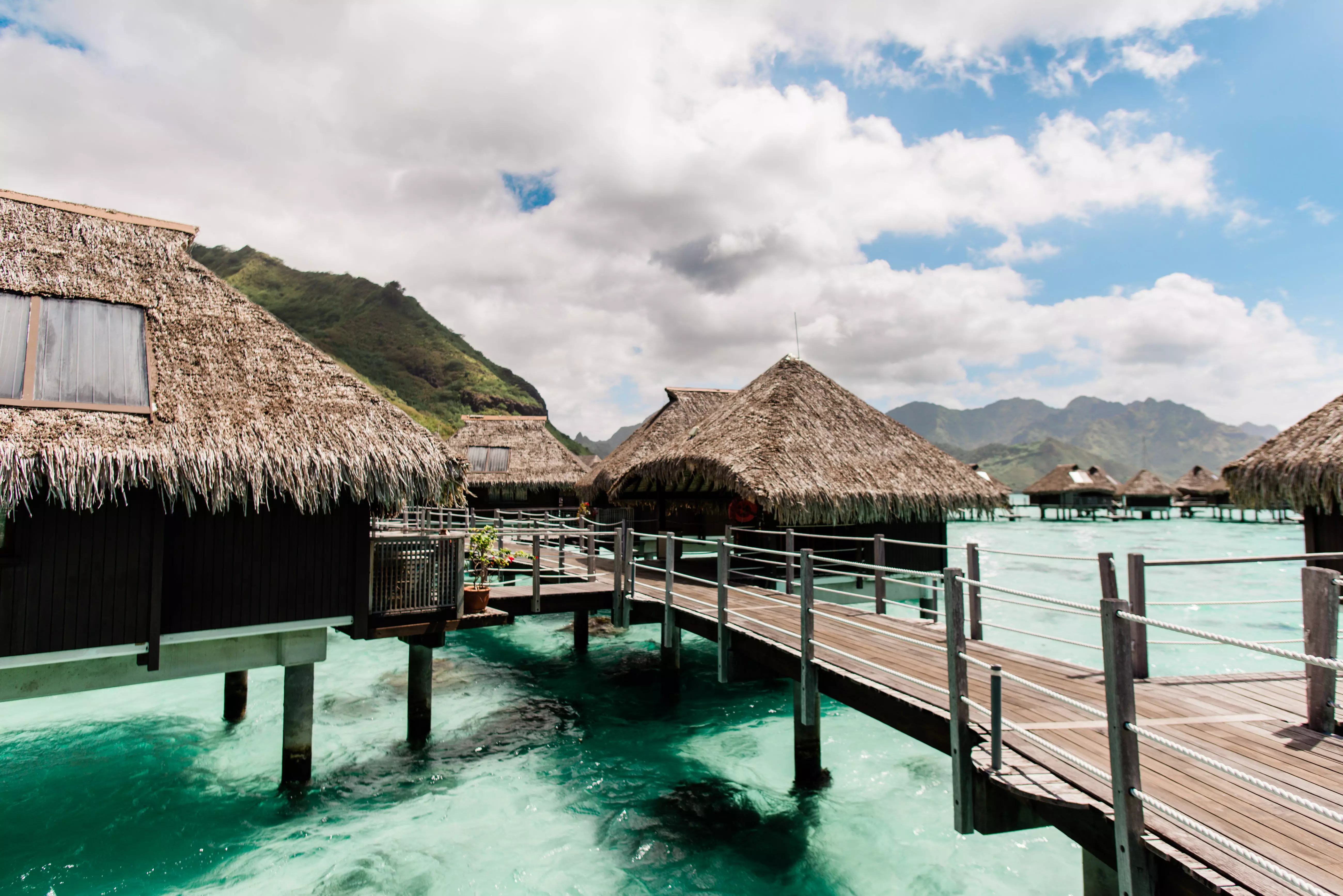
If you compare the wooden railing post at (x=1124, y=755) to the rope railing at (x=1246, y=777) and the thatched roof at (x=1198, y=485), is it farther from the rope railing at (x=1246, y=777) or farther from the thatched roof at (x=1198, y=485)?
the thatched roof at (x=1198, y=485)

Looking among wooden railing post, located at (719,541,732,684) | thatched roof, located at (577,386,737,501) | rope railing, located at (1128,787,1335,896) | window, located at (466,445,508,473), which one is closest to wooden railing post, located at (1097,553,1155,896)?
rope railing, located at (1128,787,1335,896)

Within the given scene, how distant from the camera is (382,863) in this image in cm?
726

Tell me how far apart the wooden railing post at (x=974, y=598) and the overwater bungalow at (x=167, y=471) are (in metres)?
6.46

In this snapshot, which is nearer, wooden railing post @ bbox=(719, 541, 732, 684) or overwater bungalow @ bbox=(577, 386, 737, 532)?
wooden railing post @ bbox=(719, 541, 732, 684)

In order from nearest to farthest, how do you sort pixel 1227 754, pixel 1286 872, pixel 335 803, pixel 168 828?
1. pixel 1286 872
2. pixel 1227 754
3. pixel 168 828
4. pixel 335 803

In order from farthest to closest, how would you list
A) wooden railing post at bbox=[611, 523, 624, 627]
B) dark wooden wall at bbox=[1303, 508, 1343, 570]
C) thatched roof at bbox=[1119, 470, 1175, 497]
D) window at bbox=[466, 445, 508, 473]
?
thatched roof at bbox=[1119, 470, 1175, 497], window at bbox=[466, 445, 508, 473], wooden railing post at bbox=[611, 523, 624, 627], dark wooden wall at bbox=[1303, 508, 1343, 570]

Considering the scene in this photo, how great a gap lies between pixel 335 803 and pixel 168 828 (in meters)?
1.69

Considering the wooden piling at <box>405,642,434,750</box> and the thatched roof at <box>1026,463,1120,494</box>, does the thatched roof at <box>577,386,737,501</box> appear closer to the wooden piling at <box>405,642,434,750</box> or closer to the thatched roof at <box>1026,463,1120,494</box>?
the wooden piling at <box>405,642,434,750</box>

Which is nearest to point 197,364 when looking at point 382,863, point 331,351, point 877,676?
point 382,863

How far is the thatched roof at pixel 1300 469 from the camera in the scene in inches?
372

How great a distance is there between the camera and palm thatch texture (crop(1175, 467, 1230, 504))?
183 ft

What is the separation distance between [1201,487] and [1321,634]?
6845 cm

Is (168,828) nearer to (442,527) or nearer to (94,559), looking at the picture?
(94,559)

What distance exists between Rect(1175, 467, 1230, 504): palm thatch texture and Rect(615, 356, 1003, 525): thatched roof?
5391cm
